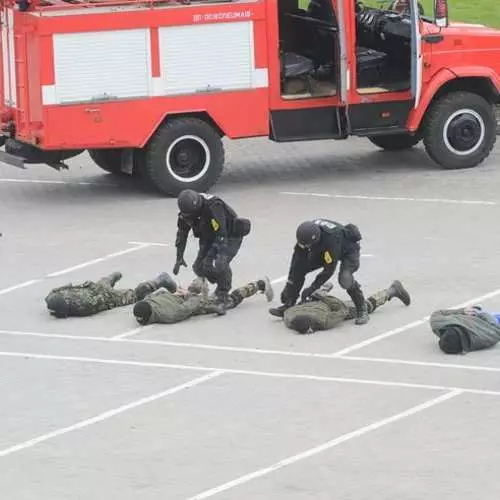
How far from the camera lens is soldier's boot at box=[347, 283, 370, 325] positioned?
1290 cm

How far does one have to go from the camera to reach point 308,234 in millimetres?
12461

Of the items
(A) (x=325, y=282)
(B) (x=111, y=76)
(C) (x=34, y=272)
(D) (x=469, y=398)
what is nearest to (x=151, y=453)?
(D) (x=469, y=398)

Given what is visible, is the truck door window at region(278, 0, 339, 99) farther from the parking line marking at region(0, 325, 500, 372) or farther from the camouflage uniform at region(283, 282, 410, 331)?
the parking line marking at region(0, 325, 500, 372)

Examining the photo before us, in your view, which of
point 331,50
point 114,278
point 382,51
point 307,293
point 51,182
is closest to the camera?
point 307,293

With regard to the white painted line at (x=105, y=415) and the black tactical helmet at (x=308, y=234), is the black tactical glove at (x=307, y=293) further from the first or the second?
the white painted line at (x=105, y=415)

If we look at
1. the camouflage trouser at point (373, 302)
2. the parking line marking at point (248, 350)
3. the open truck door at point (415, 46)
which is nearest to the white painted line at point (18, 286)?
the parking line marking at point (248, 350)

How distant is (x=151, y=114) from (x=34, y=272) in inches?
135

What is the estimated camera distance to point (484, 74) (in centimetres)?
1903

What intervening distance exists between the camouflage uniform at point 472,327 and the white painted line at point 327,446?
98 cm

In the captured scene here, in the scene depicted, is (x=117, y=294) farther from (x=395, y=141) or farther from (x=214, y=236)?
(x=395, y=141)

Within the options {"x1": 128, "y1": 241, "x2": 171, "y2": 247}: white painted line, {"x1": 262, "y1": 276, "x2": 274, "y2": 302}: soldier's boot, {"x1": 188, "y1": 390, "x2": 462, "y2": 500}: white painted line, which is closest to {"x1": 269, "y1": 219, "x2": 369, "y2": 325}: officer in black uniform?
→ {"x1": 262, "y1": 276, "x2": 274, "y2": 302}: soldier's boot

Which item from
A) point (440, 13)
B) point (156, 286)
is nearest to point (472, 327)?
point (156, 286)

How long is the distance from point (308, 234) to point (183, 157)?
19.6 ft

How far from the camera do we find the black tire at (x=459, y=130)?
62.6 ft
